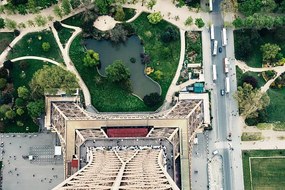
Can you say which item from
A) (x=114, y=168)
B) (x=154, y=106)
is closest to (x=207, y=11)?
(x=154, y=106)

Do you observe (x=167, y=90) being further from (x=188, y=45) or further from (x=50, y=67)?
(x=50, y=67)

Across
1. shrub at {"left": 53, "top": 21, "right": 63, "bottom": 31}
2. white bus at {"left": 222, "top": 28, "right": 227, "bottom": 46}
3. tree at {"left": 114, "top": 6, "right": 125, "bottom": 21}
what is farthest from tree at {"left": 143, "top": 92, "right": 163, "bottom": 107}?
shrub at {"left": 53, "top": 21, "right": 63, "bottom": 31}

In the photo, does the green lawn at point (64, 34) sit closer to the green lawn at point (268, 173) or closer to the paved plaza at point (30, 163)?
the paved plaza at point (30, 163)

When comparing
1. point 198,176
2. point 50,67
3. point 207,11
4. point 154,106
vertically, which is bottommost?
point 198,176

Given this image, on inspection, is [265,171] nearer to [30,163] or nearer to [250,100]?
[250,100]

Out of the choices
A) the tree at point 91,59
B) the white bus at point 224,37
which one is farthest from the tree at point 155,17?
the white bus at point 224,37

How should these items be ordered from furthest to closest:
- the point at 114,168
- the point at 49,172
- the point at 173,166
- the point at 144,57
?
1. the point at 144,57
2. the point at 49,172
3. the point at 173,166
4. the point at 114,168

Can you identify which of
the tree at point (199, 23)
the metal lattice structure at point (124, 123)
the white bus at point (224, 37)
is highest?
the tree at point (199, 23)
